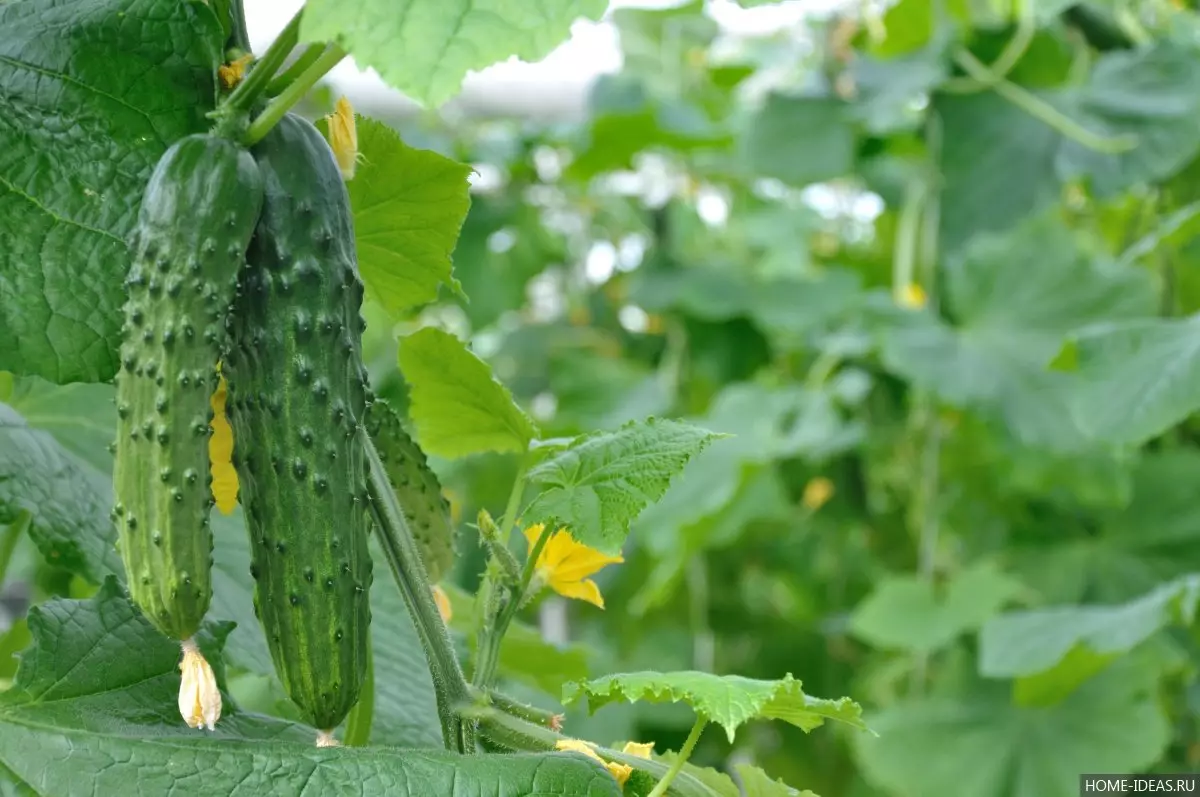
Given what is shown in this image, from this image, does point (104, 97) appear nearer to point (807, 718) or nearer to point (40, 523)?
point (40, 523)

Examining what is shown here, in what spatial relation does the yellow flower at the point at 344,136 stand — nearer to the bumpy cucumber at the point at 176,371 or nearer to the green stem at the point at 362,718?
the bumpy cucumber at the point at 176,371

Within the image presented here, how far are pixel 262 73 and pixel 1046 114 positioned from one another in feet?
4.94

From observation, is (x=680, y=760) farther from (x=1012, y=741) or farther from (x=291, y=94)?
(x=1012, y=741)

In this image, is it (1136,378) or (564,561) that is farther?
(1136,378)

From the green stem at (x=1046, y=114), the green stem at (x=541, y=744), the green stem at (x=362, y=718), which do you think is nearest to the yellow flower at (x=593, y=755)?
the green stem at (x=541, y=744)

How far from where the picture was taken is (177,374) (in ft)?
1.66

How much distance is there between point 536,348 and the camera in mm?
2430

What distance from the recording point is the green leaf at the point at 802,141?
207 centimetres

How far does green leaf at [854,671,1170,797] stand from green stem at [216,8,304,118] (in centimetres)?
130

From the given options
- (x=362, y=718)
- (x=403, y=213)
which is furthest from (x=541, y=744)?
(x=403, y=213)

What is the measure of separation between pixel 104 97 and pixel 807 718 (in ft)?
1.29

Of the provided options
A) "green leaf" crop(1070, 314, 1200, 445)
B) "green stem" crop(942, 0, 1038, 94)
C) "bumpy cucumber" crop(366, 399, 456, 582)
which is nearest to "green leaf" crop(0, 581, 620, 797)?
"bumpy cucumber" crop(366, 399, 456, 582)

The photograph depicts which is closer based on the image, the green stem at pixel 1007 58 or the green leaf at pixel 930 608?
the green leaf at pixel 930 608

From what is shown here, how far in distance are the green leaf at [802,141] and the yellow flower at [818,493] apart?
0.46 m
